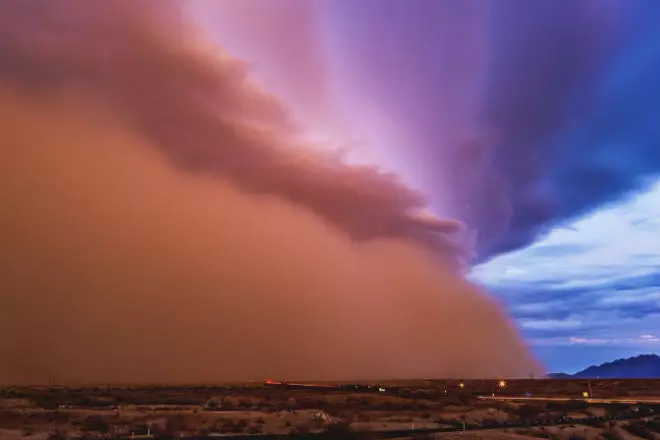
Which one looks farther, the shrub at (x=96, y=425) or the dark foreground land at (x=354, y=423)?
the shrub at (x=96, y=425)

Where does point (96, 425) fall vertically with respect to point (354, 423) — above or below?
below

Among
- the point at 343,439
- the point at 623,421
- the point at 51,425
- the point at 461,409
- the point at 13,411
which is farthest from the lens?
the point at 461,409

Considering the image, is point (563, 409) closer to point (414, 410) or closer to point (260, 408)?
point (414, 410)

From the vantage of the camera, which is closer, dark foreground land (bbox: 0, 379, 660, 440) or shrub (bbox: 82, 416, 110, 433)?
dark foreground land (bbox: 0, 379, 660, 440)

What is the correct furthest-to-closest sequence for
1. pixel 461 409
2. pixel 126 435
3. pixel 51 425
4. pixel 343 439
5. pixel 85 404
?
pixel 85 404 → pixel 461 409 → pixel 51 425 → pixel 126 435 → pixel 343 439

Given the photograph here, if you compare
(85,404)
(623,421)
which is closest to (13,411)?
(85,404)

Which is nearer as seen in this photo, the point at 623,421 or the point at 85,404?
the point at 623,421

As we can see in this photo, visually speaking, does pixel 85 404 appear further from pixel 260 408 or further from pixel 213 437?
pixel 213 437

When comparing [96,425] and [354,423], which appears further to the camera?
[354,423]

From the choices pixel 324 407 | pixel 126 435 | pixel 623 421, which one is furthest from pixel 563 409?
pixel 126 435
